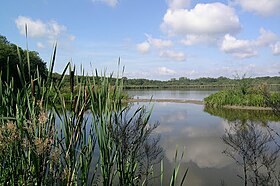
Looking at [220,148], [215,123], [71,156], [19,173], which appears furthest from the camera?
[215,123]

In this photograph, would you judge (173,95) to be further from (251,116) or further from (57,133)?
(57,133)

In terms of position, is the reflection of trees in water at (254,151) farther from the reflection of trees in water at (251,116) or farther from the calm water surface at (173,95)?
the calm water surface at (173,95)

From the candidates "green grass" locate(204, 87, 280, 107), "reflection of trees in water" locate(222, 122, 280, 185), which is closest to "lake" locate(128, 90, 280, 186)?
"reflection of trees in water" locate(222, 122, 280, 185)

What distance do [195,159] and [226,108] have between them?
12.1m

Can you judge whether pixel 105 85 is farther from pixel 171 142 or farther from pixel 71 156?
pixel 171 142

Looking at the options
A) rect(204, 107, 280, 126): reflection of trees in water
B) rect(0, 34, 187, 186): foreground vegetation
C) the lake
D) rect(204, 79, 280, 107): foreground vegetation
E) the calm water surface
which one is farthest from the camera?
the calm water surface

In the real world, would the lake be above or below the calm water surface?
below

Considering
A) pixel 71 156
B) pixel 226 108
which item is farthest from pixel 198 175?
pixel 226 108

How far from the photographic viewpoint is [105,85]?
176 centimetres

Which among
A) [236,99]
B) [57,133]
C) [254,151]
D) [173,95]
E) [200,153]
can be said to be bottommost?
[200,153]

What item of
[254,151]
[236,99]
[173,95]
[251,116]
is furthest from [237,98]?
[254,151]

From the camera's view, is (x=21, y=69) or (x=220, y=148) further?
(x=220, y=148)

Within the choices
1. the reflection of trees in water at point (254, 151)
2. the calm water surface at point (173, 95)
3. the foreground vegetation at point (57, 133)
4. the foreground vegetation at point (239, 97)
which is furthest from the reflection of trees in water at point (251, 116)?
the foreground vegetation at point (57, 133)

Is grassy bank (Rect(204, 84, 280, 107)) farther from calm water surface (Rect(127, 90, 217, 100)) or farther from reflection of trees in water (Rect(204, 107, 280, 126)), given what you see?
calm water surface (Rect(127, 90, 217, 100))
